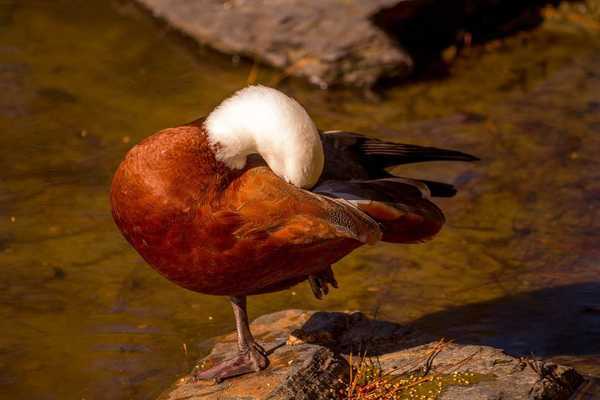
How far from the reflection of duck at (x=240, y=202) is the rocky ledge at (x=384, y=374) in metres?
0.39

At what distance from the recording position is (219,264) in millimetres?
3762

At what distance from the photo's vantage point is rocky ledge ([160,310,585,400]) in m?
3.95

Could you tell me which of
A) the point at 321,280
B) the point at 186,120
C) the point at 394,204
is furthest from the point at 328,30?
the point at 394,204

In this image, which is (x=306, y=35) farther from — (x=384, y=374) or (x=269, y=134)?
(x=269, y=134)

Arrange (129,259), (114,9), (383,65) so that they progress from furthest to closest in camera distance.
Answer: (114,9)
(383,65)
(129,259)

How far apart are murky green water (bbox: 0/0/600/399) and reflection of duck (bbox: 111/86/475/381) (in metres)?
0.97

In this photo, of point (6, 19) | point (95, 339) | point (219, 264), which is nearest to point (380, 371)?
point (219, 264)

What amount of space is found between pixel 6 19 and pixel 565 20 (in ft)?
13.8

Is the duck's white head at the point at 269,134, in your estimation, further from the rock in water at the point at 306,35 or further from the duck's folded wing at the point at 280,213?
the rock in water at the point at 306,35

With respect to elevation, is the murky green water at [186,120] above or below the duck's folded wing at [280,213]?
below

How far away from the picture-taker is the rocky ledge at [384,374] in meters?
3.95

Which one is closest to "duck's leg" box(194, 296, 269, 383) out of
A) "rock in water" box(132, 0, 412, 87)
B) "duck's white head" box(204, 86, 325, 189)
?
"duck's white head" box(204, 86, 325, 189)

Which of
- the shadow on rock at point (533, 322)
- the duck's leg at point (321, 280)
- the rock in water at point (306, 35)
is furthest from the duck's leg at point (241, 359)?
the rock in water at point (306, 35)

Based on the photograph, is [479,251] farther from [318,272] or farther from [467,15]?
[467,15]
